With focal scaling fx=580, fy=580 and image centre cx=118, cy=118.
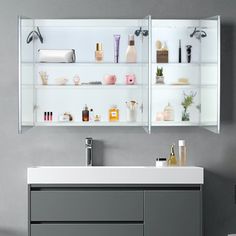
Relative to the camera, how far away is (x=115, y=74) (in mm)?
4586

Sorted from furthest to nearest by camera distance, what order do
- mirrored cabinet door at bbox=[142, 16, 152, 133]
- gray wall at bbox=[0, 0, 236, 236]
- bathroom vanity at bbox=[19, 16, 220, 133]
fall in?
gray wall at bbox=[0, 0, 236, 236] → bathroom vanity at bbox=[19, 16, 220, 133] → mirrored cabinet door at bbox=[142, 16, 152, 133]

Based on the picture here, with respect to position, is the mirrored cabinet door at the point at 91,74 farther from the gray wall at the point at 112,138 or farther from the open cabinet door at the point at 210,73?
the open cabinet door at the point at 210,73

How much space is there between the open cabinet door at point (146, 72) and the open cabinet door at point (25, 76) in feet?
2.82

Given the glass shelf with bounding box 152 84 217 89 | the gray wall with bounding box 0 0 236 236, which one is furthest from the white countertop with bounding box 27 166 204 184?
the glass shelf with bounding box 152 84 217 89

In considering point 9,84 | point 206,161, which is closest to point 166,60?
point 206,161

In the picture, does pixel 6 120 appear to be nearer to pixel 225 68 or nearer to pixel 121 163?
pixel 121 163

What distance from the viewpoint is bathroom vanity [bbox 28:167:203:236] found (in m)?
4.36

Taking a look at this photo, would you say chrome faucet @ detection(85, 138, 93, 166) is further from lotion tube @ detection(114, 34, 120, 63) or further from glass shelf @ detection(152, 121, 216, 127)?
lotion tube @ detection(114, 34, 120, 63)

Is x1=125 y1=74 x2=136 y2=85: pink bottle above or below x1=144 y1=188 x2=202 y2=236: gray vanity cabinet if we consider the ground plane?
above

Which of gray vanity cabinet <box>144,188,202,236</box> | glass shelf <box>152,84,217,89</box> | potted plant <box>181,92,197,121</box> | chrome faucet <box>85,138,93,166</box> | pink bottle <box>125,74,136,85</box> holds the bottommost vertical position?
gray vanity cabinet <box>144,188,202,236</box>

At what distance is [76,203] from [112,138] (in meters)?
0.63

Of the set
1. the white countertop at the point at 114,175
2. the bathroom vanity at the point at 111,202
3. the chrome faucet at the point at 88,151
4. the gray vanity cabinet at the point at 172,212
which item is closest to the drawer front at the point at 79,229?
the bathroom vanity at the point at 111,202

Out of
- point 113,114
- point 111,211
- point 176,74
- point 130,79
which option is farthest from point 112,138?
point 176,74

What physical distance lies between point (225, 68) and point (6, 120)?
5.92ft
